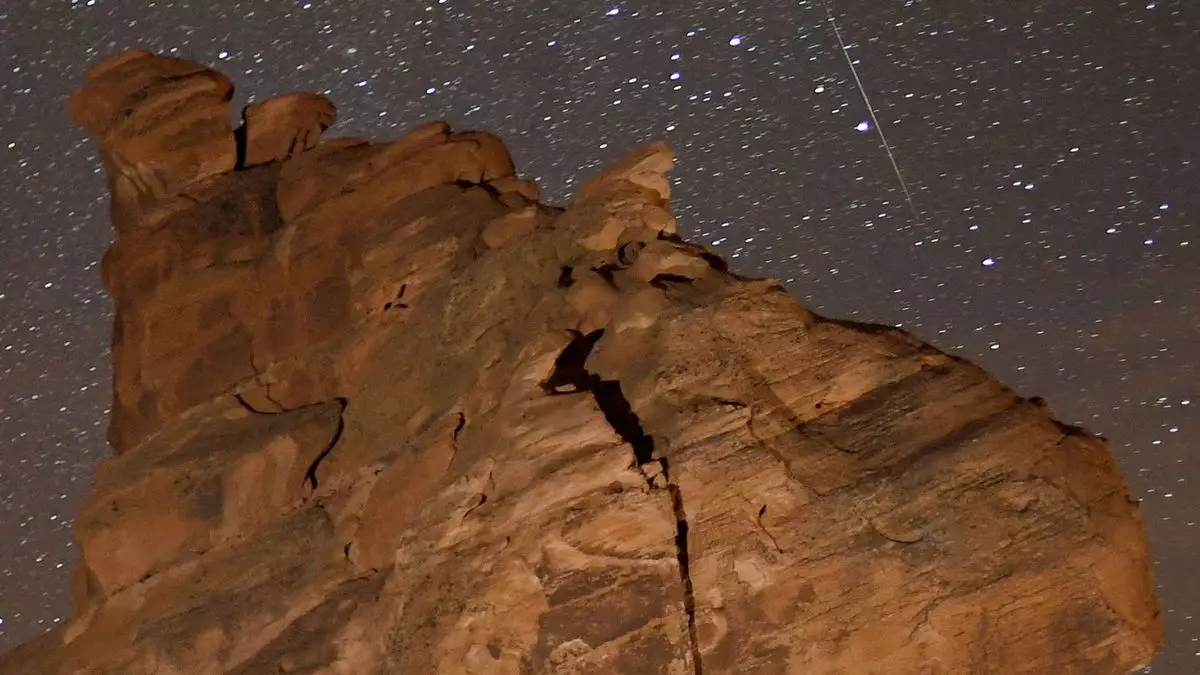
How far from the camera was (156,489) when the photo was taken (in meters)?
13.5

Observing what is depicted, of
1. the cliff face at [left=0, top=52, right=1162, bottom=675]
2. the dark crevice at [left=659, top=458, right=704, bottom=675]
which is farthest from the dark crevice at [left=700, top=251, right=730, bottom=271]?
the dark crevice at [left=659, top=458, right=704, bottom=675]

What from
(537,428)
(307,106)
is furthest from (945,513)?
(307,106)

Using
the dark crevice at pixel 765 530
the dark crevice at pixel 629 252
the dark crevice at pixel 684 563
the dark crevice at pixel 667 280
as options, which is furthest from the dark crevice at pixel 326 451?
the dark crevice at pixel 765 530

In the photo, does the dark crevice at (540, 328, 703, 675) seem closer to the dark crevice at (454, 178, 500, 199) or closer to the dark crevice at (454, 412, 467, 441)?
the dark crevice at (454, 412, 467, 441)

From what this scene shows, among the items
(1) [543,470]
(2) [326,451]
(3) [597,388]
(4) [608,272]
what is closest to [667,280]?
(4) [608,272]

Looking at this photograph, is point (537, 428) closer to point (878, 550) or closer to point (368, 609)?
point (368, 609)

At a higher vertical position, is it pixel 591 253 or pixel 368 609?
pixel 591 253

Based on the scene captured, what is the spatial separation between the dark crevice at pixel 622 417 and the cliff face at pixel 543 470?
3cm

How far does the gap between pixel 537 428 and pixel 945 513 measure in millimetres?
3269

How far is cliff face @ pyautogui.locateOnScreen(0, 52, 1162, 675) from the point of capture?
964 centimetres

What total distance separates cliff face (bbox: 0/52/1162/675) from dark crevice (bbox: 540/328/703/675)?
29 millimetres

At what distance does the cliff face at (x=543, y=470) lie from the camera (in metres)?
9.64

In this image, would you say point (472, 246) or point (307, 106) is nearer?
point (472, 246)

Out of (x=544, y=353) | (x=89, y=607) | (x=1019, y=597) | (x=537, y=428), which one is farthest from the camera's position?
(x=89, y=607)
